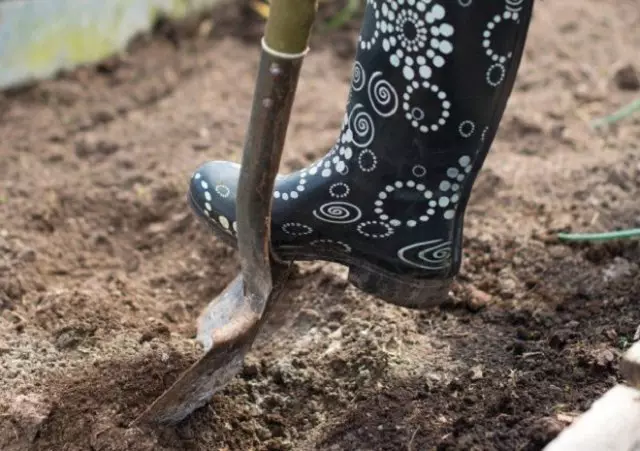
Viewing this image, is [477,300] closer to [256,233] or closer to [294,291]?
[294,291]

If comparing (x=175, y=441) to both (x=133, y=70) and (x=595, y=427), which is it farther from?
(x=133, y=70)

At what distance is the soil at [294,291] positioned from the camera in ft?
5.00

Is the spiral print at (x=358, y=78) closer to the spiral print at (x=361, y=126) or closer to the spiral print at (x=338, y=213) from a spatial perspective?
the spiral print at (x=361, y=126)

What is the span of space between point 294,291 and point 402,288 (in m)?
0.41

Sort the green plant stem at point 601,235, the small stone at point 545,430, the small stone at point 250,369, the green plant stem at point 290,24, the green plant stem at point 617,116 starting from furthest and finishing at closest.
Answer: the green plant stem at point 617,116 < the green plant stem at point 601,235 < the small stone at point 250,369 < the small stone at point 545,430 < the green plant stem at point 290,24

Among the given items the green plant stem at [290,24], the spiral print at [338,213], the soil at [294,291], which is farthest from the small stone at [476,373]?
the green plant stem at [290,24]

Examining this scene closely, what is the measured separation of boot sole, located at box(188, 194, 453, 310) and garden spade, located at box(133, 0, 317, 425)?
0.20 ft

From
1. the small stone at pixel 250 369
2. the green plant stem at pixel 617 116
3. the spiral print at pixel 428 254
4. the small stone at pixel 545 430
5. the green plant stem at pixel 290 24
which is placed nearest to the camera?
the green plant stem at pixel 290 24

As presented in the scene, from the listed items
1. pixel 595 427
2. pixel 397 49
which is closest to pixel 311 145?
pixel 397 49

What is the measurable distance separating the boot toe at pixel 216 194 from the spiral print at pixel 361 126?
234mm

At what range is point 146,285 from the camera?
196 centimetres

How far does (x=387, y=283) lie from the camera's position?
1537 millimetres

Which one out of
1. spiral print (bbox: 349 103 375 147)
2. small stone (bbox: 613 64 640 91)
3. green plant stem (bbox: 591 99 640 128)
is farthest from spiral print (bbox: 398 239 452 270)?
small stone (bbox: 613 64 640 91)

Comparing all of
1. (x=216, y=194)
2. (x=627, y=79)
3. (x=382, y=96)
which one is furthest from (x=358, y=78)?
(x=627, y=79)
